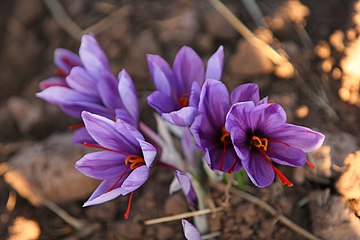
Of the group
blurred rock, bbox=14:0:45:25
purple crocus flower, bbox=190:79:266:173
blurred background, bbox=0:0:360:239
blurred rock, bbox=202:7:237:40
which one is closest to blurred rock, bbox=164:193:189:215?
blurred background, bbox=0:0:360:239

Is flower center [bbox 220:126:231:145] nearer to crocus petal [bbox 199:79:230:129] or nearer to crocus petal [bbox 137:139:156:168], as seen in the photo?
crocus petal [bbox 199:79:230:129]

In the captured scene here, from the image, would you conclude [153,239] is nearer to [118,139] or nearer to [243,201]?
[243,201]

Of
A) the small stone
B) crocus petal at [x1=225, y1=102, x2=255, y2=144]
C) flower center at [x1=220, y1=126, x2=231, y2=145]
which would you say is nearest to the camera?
crocus petal at [x1=225, y1=102, x2=255, y2=144]

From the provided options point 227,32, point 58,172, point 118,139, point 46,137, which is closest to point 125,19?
point 227,32

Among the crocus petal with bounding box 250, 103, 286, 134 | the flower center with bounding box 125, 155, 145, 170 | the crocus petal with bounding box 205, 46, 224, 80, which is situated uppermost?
the crocus petal with bounding box 205, 46, 224, 80

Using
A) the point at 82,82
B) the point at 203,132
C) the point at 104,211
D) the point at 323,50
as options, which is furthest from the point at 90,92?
the point at 323,50

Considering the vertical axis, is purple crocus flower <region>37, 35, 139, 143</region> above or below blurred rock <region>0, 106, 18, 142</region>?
above

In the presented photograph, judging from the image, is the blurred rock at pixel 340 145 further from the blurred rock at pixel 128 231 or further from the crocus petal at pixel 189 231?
the blurred rock at pixel 128 231

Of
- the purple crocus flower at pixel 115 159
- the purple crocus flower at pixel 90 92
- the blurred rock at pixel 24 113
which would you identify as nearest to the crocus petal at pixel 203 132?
the purple crocus flower at pixel 115 159
